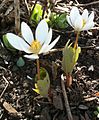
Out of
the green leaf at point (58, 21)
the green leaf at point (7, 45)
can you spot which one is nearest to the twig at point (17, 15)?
the green leaf at point (7, 45)

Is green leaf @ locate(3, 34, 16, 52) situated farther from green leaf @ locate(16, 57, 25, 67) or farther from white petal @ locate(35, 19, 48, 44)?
white petal @ locate(35, 19, 48, 44)

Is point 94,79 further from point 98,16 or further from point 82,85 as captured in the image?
point 98,16

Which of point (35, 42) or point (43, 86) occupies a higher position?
point (35, 42)

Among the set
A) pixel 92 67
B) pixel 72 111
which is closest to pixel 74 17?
pixel 92 67

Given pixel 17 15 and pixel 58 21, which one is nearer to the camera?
pixel 17 15

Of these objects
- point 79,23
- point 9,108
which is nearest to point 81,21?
point 79,23

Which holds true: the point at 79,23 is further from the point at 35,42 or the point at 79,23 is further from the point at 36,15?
the point at 36,15

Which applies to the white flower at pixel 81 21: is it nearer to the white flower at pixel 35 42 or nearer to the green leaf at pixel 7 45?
the white flower at pixel 35 42

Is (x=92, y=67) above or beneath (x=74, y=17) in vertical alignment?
beneath
